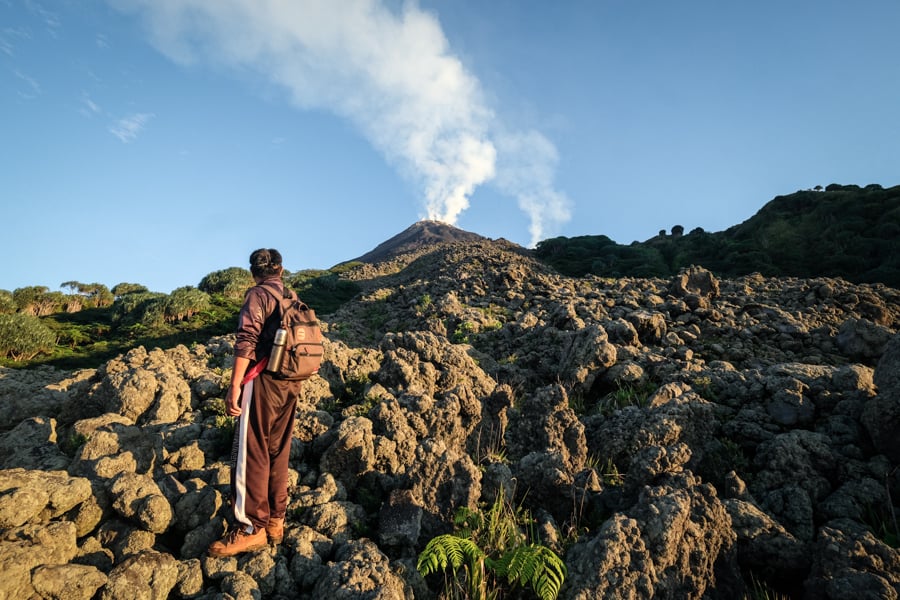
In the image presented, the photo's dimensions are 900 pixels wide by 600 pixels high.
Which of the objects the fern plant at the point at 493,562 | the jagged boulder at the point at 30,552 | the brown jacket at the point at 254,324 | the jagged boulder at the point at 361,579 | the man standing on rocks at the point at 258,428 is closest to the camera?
the jagged boulder at the point at 30,552

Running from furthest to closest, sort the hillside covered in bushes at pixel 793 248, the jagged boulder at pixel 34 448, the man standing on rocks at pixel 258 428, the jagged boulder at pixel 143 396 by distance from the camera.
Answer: the hillside covered in bushes at pixel 793 248 < the jagged boulder at pixel 143 396 < the jagged boulder at pixel 34 448 < the man standing on rocks at pixel 258 428

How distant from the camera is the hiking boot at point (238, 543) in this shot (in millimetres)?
3275

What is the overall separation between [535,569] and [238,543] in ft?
7.40

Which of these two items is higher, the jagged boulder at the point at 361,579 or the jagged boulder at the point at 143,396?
the jagged boulder at the point at 143,396

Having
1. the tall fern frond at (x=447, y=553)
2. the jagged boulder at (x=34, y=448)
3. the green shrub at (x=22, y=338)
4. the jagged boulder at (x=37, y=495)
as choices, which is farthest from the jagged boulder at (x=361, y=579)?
the green shrub at (x=22, y=338)

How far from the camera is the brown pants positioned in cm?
346

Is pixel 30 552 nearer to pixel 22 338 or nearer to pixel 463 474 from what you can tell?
pixel 463 474

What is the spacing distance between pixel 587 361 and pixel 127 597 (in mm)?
6627

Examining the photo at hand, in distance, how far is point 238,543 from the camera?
3318 mm

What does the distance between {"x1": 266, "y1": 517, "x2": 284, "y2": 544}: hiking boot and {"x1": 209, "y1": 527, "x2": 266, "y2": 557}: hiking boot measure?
78 millimetres


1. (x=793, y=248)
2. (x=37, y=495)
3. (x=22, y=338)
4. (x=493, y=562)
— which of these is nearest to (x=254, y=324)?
(x=37, y=495)

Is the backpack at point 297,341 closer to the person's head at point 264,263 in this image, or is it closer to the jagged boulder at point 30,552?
the person's head at point 264,263

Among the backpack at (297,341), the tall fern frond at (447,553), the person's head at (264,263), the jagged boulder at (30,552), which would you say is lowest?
the tall fern frond at (447,553)

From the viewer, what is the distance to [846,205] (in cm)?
2772
